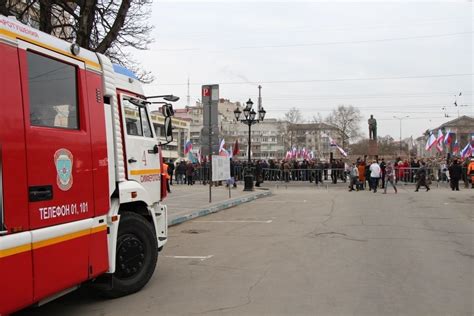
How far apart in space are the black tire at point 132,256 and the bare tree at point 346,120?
287 feet

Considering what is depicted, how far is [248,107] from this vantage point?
2561 centimetres

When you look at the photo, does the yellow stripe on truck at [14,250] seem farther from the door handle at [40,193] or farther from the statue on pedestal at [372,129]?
the statue on pedestal at [372,129]

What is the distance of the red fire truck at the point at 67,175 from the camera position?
3.91m

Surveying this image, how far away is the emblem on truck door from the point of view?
14.5 ft

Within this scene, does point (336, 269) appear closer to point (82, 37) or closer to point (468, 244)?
point (468, 244)

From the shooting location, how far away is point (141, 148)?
645 cm

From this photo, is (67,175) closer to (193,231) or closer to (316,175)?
(193,231)

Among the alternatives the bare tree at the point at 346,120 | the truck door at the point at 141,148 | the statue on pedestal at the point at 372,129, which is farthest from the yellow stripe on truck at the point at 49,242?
the bare tree at the point at 346,120

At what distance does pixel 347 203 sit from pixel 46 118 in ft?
49.0

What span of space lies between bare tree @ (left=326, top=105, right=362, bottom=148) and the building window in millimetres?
88950

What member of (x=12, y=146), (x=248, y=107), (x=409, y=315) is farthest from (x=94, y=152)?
(x=248, y=107)

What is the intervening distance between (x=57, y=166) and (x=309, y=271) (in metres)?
4.14

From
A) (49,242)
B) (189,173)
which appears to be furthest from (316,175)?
(49,242)

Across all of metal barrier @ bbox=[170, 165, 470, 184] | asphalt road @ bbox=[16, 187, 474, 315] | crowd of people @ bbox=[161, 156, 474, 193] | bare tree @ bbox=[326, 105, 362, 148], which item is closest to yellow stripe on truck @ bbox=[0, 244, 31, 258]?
asphalt road @ bbox=[16, 187, 474, 315]
